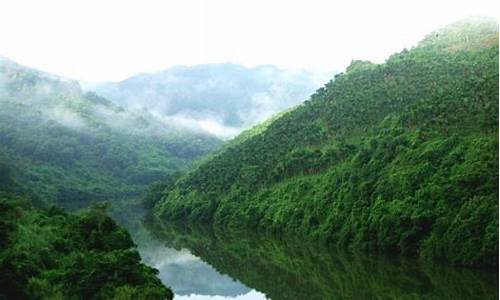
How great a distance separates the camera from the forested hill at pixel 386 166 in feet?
223

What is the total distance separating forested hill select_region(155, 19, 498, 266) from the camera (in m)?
68.1

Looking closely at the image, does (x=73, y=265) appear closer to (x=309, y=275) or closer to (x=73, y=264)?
(x=73, y=264)

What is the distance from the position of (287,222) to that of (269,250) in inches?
644

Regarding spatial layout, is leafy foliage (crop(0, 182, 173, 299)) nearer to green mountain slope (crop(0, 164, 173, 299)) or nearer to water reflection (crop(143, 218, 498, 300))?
green mountain slope (crop(0, 164, 173, 299))

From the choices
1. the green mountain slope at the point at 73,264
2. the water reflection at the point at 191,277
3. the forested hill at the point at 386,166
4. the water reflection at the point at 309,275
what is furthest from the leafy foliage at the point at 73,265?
the forested hill at the point at 386,166

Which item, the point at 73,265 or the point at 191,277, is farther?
the point at 191,277

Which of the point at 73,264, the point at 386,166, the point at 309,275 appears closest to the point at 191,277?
the point at 309,275

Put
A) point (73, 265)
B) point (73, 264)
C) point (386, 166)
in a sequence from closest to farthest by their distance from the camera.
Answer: point (73, 265), point (73, 264), point (386, 166)

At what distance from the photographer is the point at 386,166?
286 feet

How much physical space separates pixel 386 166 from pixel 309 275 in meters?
25.7

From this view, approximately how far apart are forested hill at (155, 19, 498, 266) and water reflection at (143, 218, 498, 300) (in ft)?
12.6

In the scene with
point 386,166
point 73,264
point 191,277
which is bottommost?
point 191,277

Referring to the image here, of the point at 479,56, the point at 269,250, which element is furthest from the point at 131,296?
the point at 479,56

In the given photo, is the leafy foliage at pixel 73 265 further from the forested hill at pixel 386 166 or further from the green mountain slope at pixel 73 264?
the forested hill at pixel 386 166
